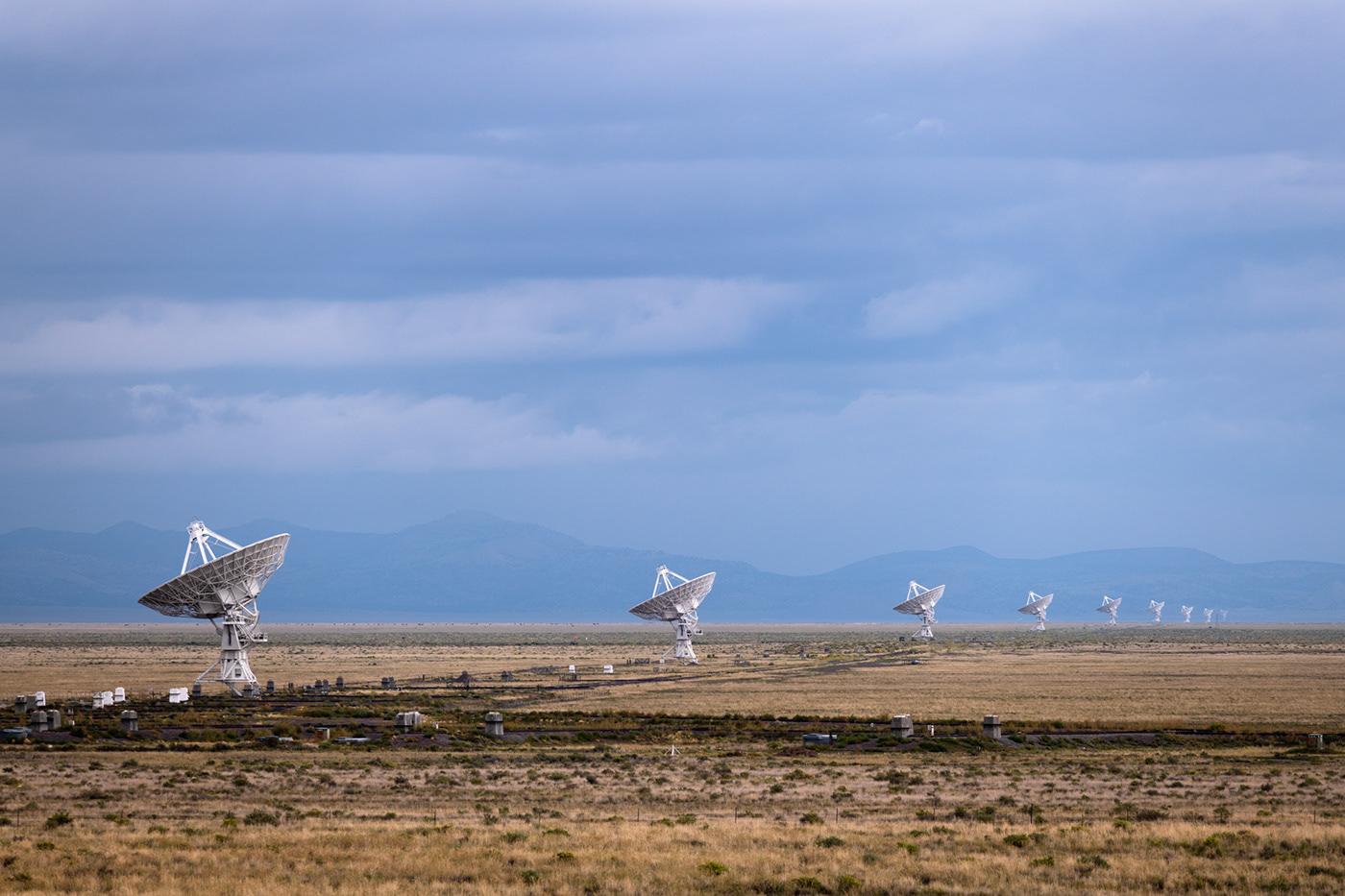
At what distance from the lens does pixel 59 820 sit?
2689 cm

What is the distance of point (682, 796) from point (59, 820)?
14519 millimetres

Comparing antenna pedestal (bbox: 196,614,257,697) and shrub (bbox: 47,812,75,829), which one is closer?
shrub (bbox: 47,812,75,829)

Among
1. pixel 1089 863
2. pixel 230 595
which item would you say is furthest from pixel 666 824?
pixel 230 595

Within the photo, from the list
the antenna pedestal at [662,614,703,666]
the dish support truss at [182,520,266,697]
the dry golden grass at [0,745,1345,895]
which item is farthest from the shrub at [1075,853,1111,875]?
the antenna pedestal at [662,614,703,666]

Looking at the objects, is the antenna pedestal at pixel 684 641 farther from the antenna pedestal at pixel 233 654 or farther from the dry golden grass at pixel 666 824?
the dry golden grass at pixel 666 824

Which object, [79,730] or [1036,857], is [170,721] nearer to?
[79,730]

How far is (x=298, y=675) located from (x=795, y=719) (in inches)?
2091

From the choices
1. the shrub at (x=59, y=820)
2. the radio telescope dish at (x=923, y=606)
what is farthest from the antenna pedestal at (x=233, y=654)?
the radio telescope dish at (x=923, y=606)

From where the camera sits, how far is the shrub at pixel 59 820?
2664cm

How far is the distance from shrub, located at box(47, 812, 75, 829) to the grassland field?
0.15 meters

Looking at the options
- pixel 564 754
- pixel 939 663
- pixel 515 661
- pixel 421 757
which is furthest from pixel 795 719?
pixel 515 661

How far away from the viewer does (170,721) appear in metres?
54.1

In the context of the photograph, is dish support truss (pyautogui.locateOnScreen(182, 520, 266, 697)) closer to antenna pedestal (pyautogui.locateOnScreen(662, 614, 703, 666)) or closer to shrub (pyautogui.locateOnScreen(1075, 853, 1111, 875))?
antenna pedestal (pyautogui.locateOnScreen(662, 614, 703, 666))

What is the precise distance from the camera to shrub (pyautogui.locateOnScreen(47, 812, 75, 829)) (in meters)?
26.6
